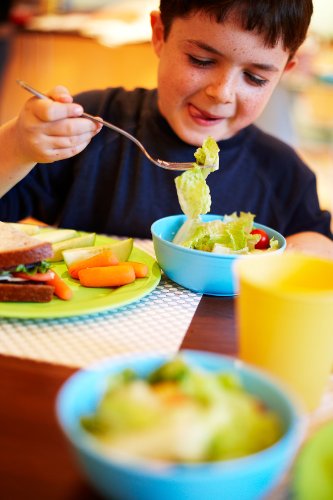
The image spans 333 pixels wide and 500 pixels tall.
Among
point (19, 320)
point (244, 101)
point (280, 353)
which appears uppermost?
point (244, 101)

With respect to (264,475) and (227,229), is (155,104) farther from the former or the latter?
(264,475)

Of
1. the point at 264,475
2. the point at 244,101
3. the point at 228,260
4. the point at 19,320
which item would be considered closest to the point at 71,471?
the point at 264,475

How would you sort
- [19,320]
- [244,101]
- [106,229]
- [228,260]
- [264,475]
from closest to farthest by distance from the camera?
[264,475], [19,320], [228,260], [244,101], [106,229]

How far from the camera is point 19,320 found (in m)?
0.84

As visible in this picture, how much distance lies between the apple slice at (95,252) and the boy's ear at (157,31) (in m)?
0.61

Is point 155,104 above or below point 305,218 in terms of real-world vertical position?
above

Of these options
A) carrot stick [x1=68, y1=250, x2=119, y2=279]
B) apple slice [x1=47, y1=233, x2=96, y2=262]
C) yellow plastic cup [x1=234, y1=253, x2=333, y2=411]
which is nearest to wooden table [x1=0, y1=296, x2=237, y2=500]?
yellow plastic cup [x1=234, y1=253, x2=333, y2=411]

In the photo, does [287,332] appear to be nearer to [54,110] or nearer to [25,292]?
[25,292]

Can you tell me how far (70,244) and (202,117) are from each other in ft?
1.73

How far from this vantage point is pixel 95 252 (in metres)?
1.08

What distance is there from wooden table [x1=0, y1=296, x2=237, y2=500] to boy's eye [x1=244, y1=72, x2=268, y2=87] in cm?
74

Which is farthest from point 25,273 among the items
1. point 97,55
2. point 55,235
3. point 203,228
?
point 97,55

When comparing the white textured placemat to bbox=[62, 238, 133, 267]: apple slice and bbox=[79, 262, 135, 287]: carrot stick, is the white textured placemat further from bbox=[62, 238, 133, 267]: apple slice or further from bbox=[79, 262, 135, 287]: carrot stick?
bbox=[62, 238, 133, 267]: apple slice

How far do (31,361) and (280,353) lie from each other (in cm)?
31
